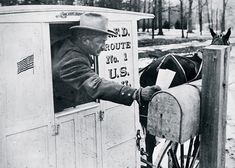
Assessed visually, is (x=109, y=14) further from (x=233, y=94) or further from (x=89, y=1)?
(x=89, y=1)

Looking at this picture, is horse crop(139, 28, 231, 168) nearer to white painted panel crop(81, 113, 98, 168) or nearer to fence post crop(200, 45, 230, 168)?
white painted panel crop(81, 113, 98, 168)

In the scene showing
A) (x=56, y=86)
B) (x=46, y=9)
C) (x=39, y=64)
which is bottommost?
(x=56, y=86)

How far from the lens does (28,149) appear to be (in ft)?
10.0

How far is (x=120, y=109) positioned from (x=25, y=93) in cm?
143

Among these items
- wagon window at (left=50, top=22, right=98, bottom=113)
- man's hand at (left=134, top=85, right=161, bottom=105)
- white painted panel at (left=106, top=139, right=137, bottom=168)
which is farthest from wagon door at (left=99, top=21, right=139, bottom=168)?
man's hand at (left=134, top=85, right=161, bottom=105)

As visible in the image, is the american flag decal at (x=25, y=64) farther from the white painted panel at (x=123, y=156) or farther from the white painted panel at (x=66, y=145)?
the white painted panel at (x=123, y=156)

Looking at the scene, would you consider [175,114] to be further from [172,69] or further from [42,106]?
[172,69]

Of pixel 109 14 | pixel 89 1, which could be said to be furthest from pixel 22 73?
pixel 89 1

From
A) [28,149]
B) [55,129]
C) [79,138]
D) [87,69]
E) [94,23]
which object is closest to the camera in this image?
[87,69]

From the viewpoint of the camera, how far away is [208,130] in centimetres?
205

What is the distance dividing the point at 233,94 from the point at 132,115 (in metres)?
6.27

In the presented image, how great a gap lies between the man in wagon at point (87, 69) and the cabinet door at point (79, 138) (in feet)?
1.34

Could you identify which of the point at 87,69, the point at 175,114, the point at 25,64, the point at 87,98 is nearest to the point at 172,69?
the point at 87,98

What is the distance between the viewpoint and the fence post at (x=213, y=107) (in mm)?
2027
